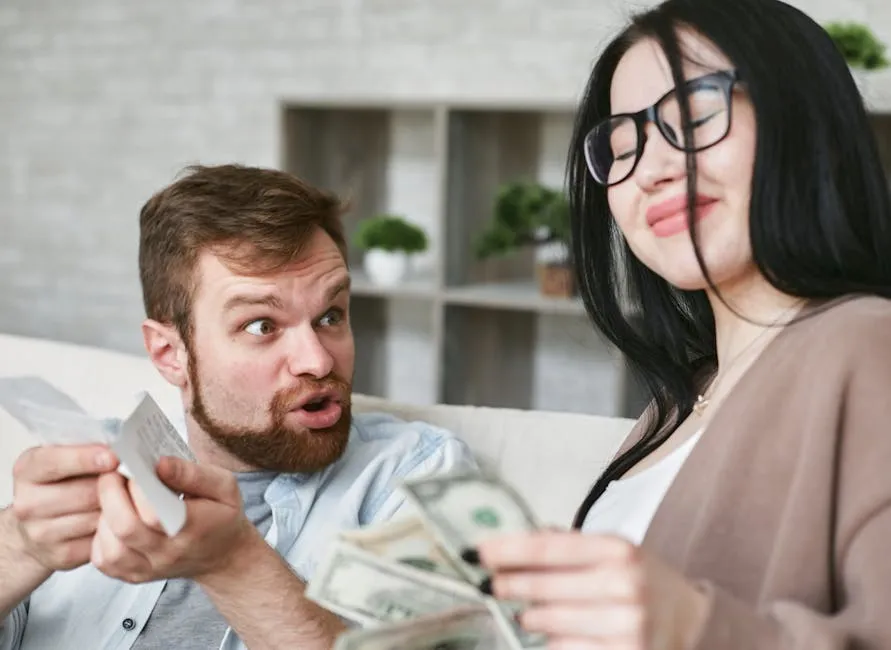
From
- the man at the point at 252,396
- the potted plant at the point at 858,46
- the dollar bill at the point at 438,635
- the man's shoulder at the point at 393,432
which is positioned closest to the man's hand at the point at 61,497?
the man at the point at 252,396

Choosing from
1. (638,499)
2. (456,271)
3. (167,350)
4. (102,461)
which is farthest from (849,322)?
(456,271)

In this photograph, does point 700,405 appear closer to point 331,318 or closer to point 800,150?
point 800,150

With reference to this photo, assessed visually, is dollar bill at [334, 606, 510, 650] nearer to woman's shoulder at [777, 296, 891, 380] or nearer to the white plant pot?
woman's shoulder at [777, 296, 891, 380]

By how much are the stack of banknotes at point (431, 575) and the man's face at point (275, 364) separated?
71 cm

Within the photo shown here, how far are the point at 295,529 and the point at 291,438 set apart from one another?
13 cm

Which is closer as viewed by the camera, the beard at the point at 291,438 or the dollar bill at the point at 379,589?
the dollar bill at the point at 379,589

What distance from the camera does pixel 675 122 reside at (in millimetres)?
1103

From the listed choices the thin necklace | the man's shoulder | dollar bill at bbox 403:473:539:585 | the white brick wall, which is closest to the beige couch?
the man's shoulder

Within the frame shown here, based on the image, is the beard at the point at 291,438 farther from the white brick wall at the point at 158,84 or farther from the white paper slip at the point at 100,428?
the white brick wall at the point at 158,84

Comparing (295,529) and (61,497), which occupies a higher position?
(61,497)

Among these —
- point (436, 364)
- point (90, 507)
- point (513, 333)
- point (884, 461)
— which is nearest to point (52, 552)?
point (90, 507)

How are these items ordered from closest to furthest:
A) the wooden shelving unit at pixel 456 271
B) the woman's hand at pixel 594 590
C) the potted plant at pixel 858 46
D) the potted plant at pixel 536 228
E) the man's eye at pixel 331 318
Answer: the woman's hand at pixel 594 590, the man's eye at pixel 331 318, the potted plant at pixel 858 46, the potted plant at pixel 536 228, the wooden shelving unit at pixel 456 271

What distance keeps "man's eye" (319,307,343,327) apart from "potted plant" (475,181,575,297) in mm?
1629

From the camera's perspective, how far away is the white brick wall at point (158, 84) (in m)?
3.82
